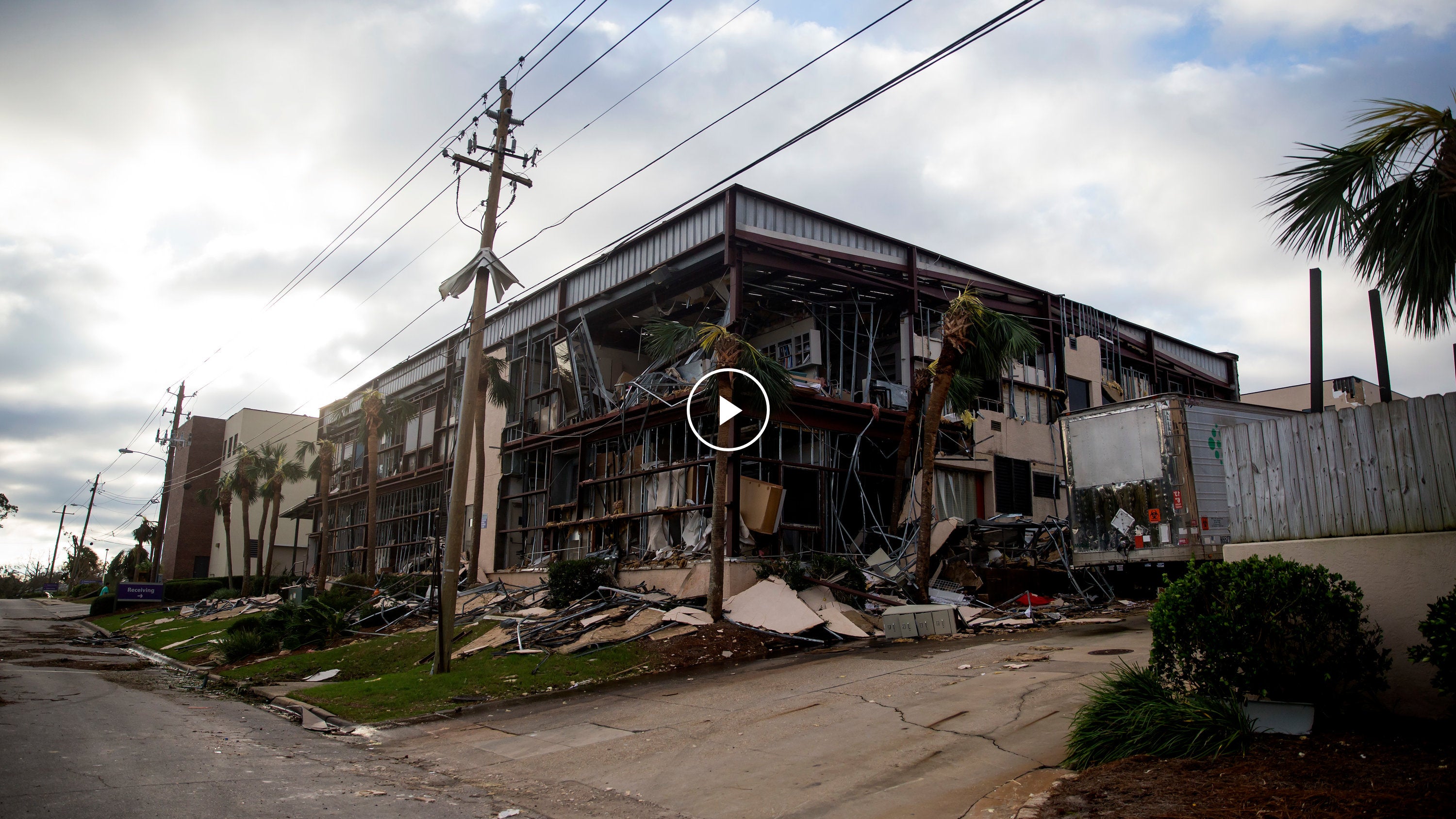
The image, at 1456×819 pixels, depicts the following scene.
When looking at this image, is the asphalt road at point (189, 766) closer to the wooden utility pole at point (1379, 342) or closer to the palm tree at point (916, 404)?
the wooden utility pole at point (1379, 342)

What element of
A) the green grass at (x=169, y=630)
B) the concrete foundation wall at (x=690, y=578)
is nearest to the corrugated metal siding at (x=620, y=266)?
the concrete foundation wall at (x=690, y=578)

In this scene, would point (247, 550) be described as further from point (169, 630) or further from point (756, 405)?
point (756, 405)

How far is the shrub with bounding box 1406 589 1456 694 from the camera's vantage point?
18.1 ft

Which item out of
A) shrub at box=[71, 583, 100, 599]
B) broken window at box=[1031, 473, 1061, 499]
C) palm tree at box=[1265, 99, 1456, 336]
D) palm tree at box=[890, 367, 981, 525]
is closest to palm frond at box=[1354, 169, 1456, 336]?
palm tree at box=[1265, 99, 1456, 336]

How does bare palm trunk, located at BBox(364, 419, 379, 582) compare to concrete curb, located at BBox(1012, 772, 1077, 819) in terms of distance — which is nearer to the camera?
concrete curb, located at BBox(1012, 772, 1077, 819)

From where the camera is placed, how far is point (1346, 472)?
7.36 meters

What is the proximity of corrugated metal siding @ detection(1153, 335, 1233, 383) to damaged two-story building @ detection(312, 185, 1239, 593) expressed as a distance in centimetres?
78

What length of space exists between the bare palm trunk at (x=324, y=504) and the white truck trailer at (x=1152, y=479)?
2572 cm

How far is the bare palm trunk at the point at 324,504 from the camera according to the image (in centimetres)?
3359

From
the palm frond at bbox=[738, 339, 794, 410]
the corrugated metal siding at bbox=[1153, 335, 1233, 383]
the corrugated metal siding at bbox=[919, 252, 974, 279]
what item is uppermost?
the corrugated metal siding at bbox=[919, 252, 974, 279]

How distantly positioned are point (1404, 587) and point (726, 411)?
1127cm

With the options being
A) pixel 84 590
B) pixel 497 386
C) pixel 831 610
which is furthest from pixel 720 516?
pixel 84 590

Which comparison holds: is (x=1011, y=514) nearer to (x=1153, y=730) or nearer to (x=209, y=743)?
(x=1153, y=730)

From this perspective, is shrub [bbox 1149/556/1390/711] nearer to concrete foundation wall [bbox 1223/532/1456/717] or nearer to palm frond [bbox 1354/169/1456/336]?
concrete foundation wall [bbox 1223/532/1456/717]
